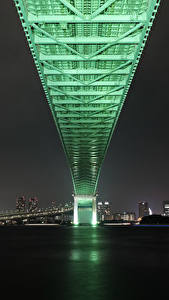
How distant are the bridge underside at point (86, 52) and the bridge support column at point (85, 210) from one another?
1867 inches

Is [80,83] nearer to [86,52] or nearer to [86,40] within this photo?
[86,52]

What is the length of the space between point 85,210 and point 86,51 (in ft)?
253

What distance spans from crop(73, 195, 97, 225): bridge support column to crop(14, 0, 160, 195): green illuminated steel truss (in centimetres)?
4925

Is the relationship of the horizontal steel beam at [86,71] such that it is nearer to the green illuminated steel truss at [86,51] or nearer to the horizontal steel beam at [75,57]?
the green illuminated steel truss at [86,51]

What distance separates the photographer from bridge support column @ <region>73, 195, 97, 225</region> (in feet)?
306

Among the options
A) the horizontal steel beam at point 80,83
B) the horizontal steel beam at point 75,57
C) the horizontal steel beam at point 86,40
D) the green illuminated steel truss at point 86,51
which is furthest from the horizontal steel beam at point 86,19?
the horizontal steel beam at point 80,83

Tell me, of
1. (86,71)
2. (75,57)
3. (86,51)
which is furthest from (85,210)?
(75,57)

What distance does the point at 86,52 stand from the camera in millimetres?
25188

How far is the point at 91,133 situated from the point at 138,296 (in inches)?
1658

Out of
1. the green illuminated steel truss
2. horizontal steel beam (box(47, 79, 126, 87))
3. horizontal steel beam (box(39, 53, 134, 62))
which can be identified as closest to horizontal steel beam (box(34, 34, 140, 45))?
the green illuminated steel truss

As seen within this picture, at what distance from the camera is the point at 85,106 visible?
3722cm

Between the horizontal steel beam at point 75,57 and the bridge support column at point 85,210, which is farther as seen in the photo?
the bridge support column at point 85,210

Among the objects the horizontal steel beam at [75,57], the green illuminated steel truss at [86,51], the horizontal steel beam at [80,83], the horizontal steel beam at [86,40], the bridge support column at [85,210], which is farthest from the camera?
the bridge support column at [85,210]

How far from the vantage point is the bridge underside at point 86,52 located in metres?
18.5
